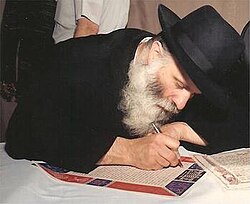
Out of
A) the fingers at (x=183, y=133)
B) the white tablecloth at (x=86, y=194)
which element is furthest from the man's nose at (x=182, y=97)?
the white tablecloth at (x=86, y=194)

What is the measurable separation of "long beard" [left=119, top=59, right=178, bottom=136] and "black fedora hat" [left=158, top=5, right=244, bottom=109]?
83mm

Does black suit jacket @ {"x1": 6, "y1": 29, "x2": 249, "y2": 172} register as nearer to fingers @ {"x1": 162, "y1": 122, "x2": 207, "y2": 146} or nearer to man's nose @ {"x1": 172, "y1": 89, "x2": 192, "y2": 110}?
fingers @ {"x1": 162, "y1": 122, "x2": 207, "y2": 146}

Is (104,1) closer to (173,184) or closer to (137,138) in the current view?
(137,138)

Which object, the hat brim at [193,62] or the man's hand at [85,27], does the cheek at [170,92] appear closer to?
the hat brim at [193,62]

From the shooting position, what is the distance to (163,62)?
1240 millimetres

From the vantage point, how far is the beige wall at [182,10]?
225 centimetres

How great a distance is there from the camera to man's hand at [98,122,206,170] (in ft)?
3.79

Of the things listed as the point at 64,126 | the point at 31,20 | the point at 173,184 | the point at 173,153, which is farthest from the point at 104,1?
the point at 173,184

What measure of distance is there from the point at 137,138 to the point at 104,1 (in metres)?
0.80

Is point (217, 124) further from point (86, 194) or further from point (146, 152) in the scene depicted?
point (86, 194)

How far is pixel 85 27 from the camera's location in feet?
6.08

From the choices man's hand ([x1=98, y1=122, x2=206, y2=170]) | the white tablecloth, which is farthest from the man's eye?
the white tablecloth

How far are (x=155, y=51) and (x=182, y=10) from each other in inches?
44.3

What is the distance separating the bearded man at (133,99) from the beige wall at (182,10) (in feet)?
2.98
